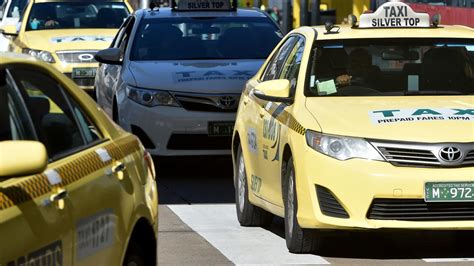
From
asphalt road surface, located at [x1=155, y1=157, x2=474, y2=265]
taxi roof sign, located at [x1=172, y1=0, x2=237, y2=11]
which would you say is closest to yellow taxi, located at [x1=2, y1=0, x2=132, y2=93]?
taxi roof sign, located at [x1=172, y1=0, x2=237, y2=11]

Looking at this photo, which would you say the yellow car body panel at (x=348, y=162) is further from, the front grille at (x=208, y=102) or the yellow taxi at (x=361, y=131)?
the front grille at (x=208, y=102)

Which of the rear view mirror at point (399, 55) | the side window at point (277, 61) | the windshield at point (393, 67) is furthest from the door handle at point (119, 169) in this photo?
the side window at point (277, 61)

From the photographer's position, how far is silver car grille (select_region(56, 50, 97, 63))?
67.6 ft

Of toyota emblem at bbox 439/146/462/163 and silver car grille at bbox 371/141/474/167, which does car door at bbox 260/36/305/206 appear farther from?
toyota emblem at bbox 439/146/462/163

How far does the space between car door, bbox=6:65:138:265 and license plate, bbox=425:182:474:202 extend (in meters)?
3.01

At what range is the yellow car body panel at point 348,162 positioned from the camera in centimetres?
870

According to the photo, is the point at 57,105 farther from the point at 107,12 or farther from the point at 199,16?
the point at 107,12

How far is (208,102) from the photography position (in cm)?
1384

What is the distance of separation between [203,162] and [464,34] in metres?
5.63

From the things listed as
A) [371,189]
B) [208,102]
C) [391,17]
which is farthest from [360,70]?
[208,102]

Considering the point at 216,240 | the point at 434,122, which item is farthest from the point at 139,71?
the point at 434,122

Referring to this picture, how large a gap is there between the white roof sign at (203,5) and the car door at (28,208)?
10493 mm

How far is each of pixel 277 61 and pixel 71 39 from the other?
10.5m

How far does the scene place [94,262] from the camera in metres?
5.45
